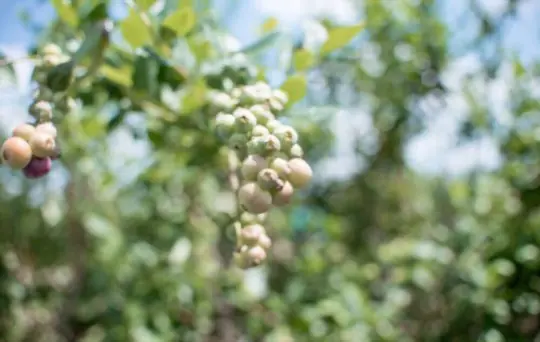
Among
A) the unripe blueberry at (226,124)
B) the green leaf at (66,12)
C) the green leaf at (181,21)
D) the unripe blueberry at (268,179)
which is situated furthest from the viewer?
the green leaf at (66,12)

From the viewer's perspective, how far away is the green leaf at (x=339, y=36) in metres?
1.02

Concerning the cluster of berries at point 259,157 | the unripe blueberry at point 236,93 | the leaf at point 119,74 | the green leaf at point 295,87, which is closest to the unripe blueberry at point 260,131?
the cluster of berries at point 259,157

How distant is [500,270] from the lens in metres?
1.54

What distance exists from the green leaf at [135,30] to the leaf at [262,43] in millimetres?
146

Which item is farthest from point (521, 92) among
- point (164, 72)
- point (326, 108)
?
point (164, 72)

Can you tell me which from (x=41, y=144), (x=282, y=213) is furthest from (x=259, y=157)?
(x=282, y=213)

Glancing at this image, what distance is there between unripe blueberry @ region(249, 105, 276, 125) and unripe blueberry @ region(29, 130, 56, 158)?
0.23 metres

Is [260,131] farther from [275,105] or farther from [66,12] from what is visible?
[66,12]

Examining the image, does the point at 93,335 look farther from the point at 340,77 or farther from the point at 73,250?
the point at 340,77

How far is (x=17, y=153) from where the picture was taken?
0.74 metres

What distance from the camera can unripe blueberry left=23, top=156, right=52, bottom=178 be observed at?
0.81 meters

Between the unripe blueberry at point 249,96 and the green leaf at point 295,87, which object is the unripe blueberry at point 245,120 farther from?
the green leaf at point 295,87

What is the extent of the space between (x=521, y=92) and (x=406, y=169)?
776 mm

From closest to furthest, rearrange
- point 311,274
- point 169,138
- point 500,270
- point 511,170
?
1. point 169,138
2. point 500,270
3. point 511,170
4. point 311,274
